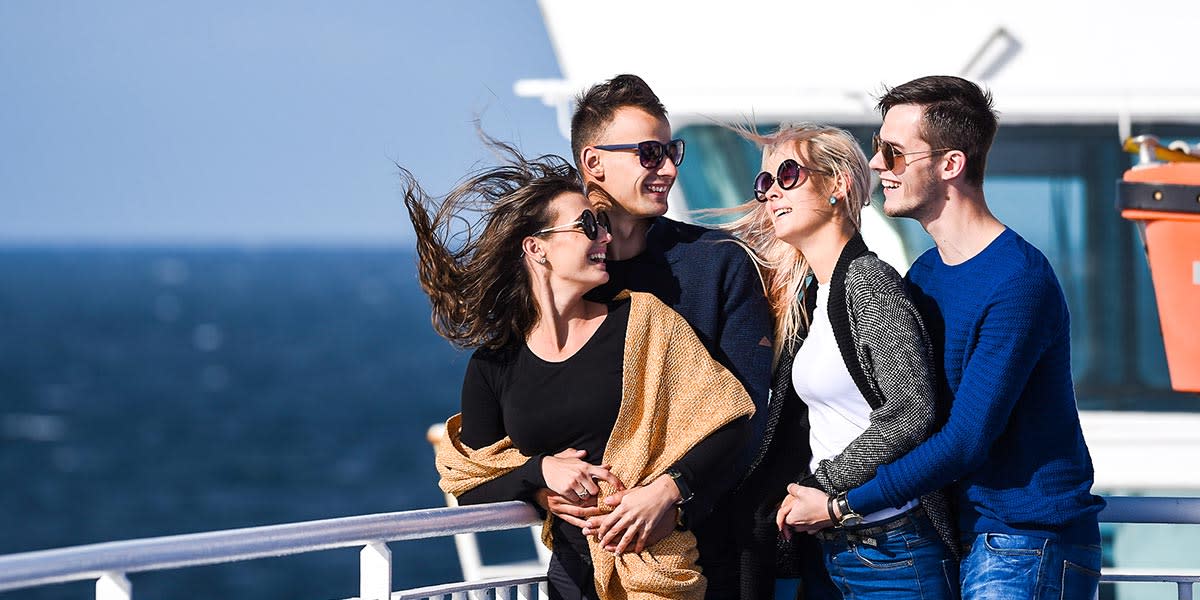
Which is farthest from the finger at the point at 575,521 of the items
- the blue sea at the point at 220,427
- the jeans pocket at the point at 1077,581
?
the blue sea at the point at 220,427

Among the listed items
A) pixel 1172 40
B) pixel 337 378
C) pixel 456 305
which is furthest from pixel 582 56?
pixel 337 378

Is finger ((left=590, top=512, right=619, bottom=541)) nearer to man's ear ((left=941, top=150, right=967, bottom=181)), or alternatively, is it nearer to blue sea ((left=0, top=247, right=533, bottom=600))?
man's ear ((left=941, top=150, right=967, bottom=181))

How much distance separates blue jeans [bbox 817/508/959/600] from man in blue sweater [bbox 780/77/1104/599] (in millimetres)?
47

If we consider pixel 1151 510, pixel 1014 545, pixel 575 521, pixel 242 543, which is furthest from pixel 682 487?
pixel 1151 510

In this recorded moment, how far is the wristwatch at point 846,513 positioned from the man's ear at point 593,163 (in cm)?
103

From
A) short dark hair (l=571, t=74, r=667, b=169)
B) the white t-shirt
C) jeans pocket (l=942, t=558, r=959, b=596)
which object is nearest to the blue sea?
short dark hair (l=571, t=74, r=667, b=169)

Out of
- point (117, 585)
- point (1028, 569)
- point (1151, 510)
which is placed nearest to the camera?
point (117, 585)

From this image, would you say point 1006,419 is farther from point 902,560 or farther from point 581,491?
point 581,491

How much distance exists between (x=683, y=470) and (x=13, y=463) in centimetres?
6429

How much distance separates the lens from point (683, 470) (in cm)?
343

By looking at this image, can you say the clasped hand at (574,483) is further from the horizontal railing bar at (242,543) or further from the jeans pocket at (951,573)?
the jeans pocket at (951,573)

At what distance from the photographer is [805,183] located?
3572 millimetres

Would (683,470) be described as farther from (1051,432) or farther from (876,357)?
(1051,432)

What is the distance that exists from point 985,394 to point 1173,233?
3.01 meters
